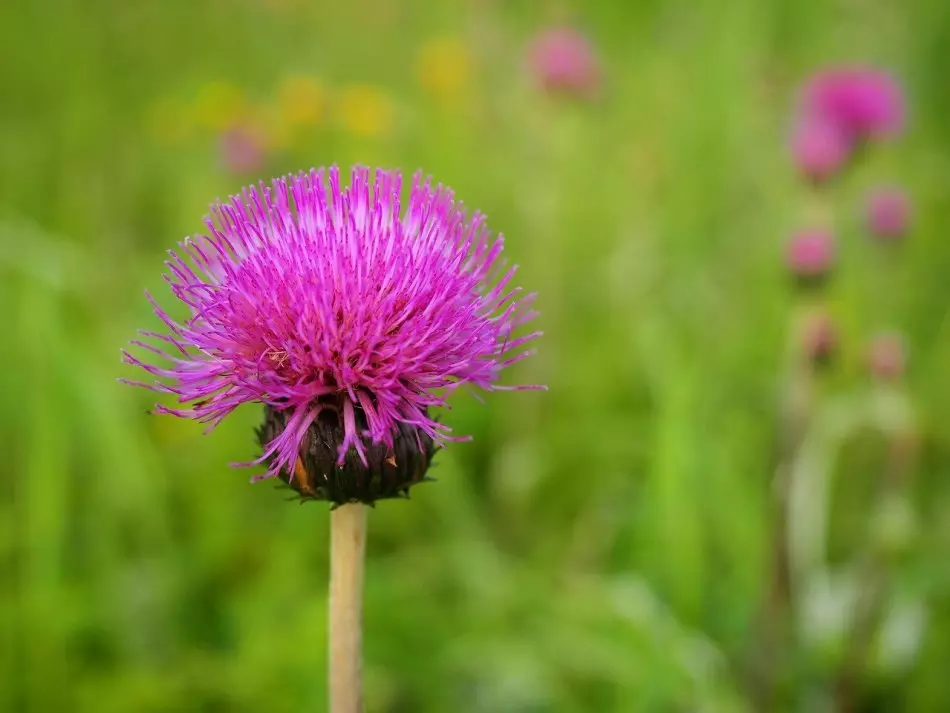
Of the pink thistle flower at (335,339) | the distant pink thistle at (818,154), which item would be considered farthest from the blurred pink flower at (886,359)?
the pink thistle flower at (335,339)

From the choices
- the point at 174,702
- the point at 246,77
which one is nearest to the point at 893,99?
the point at 174,702

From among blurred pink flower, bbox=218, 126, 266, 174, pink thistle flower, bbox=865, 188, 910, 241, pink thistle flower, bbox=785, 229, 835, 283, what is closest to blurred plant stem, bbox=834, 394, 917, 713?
pink thistle flower, bbox=785, 229, 835, 283

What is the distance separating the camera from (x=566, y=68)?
3453 mm

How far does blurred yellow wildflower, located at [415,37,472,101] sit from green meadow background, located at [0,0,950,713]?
3cm

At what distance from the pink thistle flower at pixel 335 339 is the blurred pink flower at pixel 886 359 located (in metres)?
1.33

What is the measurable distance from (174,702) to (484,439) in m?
1.65

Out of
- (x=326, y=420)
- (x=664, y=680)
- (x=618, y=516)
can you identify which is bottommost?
(x=664, y=680)

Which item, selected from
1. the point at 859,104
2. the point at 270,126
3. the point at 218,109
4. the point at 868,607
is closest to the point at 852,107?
the point at 859,104

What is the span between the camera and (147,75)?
4984 millimetres

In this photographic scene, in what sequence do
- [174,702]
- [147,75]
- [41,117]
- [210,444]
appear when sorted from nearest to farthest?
[174,702]
[210,444]
[41,117]
[147,75]

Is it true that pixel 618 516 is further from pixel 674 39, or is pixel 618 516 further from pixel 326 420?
pixel 674 39

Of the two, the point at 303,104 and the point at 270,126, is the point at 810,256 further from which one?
the point at 303,104

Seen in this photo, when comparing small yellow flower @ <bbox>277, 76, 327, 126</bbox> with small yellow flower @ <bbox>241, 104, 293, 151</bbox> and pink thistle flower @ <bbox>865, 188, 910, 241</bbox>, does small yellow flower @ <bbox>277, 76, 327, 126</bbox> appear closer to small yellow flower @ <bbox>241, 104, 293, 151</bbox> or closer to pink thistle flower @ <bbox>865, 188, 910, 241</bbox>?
small yellow flower @ <bbox>241, 104, 293, 151</bbox>

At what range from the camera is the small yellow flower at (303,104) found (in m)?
4.10
